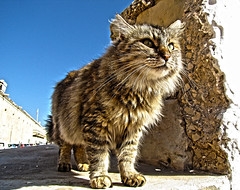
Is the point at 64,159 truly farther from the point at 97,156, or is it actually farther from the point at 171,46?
the point at 171,46

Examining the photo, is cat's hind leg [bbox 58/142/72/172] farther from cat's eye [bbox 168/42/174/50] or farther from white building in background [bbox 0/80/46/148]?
white building in background [bbox 0/80/46/148]

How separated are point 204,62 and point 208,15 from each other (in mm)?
579

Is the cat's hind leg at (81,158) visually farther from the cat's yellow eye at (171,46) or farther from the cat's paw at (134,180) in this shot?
the cat's yellow eye at (171,46)

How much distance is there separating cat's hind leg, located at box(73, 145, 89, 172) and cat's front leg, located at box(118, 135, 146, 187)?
811 mm

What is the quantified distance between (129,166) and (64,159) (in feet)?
3.34

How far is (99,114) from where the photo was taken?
7.96 ft

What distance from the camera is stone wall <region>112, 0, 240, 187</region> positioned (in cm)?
283

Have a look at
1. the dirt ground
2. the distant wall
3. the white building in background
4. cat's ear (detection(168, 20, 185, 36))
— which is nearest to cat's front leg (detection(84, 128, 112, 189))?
the dirt ground

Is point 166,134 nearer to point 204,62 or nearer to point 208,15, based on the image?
point 204,62

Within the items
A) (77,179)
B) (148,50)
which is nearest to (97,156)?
(77,179)

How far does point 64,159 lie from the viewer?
3215 mm

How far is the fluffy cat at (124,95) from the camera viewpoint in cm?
241

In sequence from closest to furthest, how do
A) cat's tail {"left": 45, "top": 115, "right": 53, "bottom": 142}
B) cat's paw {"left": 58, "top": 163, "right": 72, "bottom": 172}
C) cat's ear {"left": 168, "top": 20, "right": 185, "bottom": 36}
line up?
cat's ear {"left": 168, "top": 20, "right": 185, "bottom": 36}
cat's paw {"left": 58, "top": 163, "right": 72, "bottom": 172}
cat's tail {"left": 45, "top": 115, "right": 53, "bottom": 142}

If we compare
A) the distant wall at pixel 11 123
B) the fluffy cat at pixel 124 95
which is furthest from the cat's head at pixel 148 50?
the distant wall at pixel 11 123
